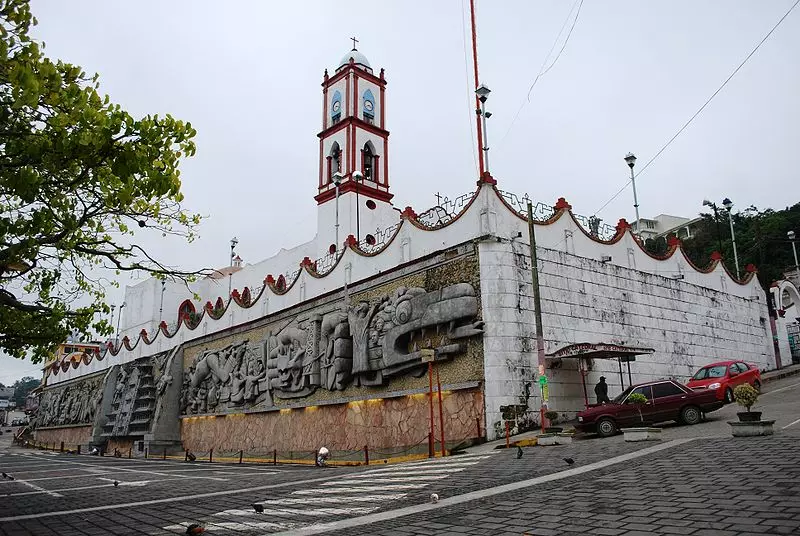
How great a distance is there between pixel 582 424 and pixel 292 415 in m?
13.7

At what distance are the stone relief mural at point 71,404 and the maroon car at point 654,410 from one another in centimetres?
3960

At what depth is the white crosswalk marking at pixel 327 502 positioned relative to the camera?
699cm

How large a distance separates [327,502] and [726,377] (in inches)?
628

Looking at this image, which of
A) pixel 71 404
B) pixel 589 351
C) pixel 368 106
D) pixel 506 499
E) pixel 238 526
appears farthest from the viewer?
pixel 71 404

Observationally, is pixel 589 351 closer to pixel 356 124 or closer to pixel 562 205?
pixel 562 205

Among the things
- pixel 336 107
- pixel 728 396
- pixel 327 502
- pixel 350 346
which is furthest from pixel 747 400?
pixel 336 107

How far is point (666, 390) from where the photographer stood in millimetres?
16609

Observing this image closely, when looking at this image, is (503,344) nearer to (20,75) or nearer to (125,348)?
(20,75)

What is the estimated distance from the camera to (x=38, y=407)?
2468 inches

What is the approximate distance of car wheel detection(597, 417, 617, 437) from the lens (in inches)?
639

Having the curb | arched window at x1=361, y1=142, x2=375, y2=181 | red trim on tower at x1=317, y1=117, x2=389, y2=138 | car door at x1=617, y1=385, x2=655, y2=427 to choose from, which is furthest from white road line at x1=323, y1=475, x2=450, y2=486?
red trim on tower at x1=317, y1=117, x2=389, y2=138

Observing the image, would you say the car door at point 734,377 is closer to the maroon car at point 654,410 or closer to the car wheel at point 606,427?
the maroon car at point 654,410

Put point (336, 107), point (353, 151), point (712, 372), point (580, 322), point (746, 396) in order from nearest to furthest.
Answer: point (746, 396), point (712, 372), point (580, 322), point (353, 151), point (336, 107)

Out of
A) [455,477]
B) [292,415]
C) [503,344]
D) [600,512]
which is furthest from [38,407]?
[600,512]
